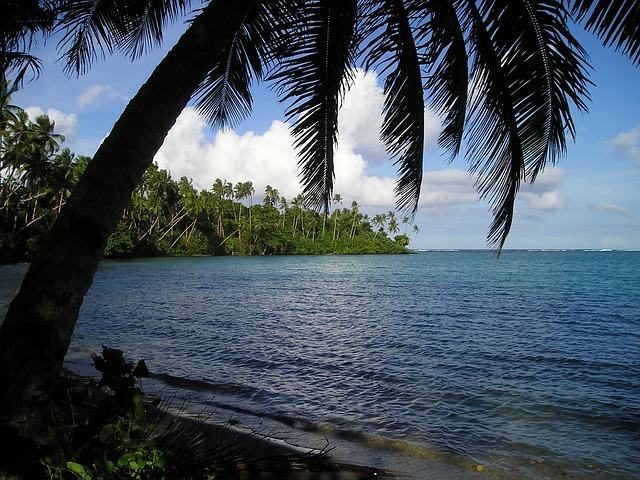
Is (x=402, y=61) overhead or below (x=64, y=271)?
overhead

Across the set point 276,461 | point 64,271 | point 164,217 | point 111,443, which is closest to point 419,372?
point 276,461

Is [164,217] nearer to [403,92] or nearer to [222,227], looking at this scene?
[222,227]

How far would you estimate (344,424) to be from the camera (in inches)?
299

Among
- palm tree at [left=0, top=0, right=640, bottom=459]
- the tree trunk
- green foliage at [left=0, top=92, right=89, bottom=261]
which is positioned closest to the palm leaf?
palm tree at [left=0, top=0, right=640, bottom=459]

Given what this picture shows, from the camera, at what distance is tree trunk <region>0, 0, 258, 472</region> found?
189 cm

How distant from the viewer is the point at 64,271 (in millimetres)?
1936

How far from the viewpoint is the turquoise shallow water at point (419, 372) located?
7.02 metres

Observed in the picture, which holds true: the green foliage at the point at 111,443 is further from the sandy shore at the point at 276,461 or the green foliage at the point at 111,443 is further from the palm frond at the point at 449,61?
the palm frond at the point at 449,61

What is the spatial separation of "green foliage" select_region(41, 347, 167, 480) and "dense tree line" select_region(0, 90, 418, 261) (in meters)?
1.99

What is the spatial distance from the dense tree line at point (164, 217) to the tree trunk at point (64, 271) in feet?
6.51

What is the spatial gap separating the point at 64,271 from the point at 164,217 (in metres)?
86.0

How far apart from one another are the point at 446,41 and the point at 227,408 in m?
6.93

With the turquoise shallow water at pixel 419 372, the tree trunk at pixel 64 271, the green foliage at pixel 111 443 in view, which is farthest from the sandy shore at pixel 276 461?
the tree trunk at pixel 64 271

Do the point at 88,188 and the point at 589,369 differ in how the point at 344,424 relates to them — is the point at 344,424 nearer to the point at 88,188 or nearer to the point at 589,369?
the point at 88,188
